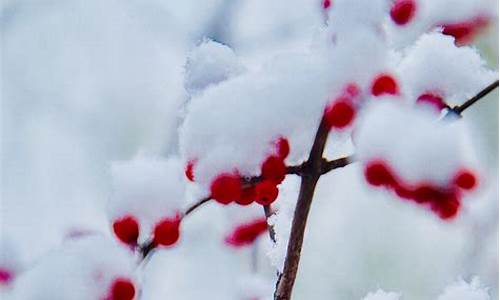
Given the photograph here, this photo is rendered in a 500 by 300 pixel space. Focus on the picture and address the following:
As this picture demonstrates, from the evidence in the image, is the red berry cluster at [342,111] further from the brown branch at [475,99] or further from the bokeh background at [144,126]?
the bokeh background at [144,126]

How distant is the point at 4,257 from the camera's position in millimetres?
776

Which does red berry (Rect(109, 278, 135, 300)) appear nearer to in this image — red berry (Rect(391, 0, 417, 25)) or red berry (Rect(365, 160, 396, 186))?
red berry (Rect(365, 160, 396, 186))

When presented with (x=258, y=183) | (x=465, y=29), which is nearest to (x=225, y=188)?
(x=258, y=183)

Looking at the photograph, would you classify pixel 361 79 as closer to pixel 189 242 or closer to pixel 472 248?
pixel 472 248

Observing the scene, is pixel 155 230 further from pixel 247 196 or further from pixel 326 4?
pixel 326 4

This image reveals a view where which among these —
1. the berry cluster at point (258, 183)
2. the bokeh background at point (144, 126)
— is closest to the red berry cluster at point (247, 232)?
the berry cluster at point (258, 183)

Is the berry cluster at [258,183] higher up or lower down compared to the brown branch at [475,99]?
lower down

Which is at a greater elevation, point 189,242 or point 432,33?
point 189,242

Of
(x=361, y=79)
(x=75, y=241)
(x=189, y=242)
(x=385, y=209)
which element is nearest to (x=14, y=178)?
(x=189, y=242)

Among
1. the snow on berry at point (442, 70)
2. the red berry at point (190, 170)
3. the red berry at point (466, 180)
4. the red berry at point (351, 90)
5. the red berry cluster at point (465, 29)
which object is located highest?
the red berry cluster at point (465, 29)

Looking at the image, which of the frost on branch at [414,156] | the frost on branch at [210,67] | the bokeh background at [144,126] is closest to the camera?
the frost on branch at [414,156]

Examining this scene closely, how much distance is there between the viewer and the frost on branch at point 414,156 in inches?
19.7

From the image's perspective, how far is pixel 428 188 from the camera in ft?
1.70

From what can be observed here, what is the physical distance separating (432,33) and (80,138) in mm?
1185
